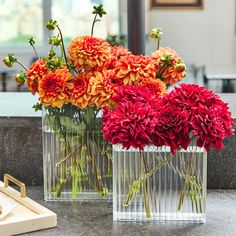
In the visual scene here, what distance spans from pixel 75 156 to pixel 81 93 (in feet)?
0.46

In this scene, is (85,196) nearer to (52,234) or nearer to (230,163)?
(52,234)

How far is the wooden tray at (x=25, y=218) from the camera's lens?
3.12 feet

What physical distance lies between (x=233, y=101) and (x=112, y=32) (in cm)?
366

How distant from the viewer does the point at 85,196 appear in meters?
1.14

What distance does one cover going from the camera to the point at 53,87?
1.04 metres

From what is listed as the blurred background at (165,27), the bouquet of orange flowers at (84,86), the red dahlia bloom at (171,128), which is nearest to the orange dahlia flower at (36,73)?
the bouquet of orange flowers at (84,86)

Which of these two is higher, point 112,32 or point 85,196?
point 112,32

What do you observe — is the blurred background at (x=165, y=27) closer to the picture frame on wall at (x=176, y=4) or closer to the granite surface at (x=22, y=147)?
the picture frame on wall at (x=176, y=4)

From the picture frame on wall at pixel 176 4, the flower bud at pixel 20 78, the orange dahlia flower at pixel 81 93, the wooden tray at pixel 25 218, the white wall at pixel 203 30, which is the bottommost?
the wooden tray at pixel 25 218

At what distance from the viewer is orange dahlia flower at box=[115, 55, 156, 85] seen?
1.03m

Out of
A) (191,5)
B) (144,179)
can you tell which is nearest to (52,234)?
(144,179)

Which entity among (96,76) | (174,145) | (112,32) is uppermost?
(112,32)

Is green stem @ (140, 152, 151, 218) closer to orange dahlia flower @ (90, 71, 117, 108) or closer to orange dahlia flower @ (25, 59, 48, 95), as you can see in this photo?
orange dahlia flower @ (90, 71, 117, 108)

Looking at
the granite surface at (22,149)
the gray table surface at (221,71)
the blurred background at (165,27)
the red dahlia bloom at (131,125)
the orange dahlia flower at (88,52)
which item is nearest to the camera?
the red dahlia bloom at (131,125)
